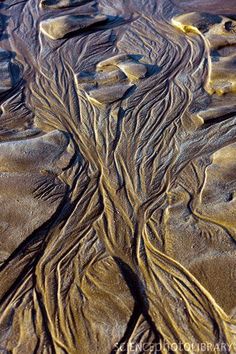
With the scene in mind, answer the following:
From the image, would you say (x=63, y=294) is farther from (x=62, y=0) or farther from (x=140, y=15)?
(x=62, y=0)

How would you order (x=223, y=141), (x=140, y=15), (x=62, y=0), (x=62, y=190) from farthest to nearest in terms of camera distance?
(x=62, y=0), (x=140, y=15), (x=223, y=141), (x=62, y=190)

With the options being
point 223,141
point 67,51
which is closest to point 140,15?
point 67,51

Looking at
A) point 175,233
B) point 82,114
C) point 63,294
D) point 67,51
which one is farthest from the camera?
point 67,51

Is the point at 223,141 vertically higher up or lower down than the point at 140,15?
lower down

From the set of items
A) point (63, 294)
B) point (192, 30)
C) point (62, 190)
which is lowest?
point (63, 294)

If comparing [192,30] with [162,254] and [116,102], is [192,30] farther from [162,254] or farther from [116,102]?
[162,254]

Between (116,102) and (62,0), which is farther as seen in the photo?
(62,0)
